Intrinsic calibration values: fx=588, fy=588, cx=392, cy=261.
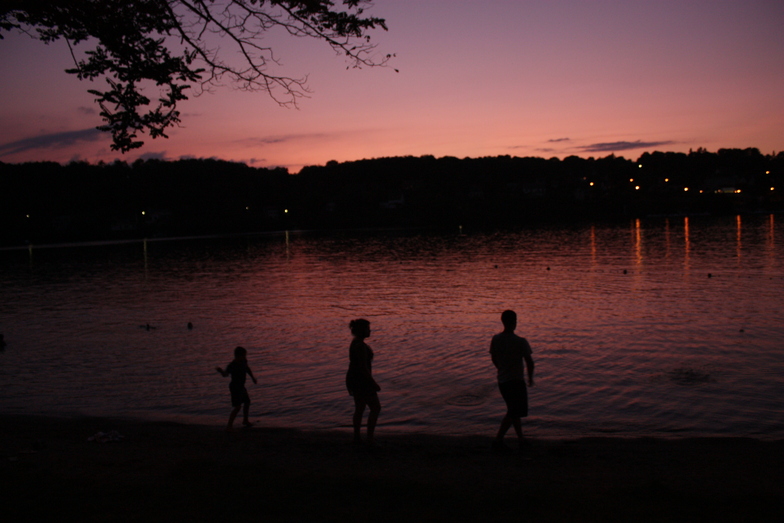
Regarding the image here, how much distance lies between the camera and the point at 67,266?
55344mm

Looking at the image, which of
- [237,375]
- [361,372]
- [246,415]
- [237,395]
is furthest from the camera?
[246,415]

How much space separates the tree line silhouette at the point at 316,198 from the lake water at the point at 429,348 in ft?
336

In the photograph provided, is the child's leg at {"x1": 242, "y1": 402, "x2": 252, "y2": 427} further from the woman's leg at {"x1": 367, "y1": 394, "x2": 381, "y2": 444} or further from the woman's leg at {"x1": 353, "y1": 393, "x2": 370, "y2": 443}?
the woman's leg at {"x1": 367, "y1": 394, "x2": 381, "y2": 444}

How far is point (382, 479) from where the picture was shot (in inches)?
265

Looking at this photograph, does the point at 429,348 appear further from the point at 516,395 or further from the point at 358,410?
the point at 516,395

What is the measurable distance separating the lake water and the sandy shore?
5.57 ft

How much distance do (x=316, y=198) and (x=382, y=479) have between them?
178 m

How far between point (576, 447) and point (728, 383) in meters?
5.88

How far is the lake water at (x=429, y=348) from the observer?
36.0 feet

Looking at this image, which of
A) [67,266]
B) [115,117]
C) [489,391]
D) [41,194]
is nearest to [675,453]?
[489,391]

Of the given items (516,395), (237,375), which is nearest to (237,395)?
(237,375)

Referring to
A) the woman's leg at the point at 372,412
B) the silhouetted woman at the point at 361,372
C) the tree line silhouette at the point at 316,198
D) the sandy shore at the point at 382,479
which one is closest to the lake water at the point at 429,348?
the sandy shore at the point at 382,479

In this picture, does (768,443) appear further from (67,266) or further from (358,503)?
(67,266)

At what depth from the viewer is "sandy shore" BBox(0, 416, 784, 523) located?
5586 millimetres
